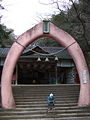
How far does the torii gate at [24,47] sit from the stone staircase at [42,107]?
53 centimetres

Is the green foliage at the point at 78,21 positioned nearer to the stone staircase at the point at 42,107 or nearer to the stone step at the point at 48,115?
the stone staircase at the point at 42,107

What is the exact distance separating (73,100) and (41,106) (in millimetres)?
2290

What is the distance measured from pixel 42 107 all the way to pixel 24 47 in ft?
11.9

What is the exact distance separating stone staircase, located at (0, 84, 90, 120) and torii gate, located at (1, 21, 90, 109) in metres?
0.53

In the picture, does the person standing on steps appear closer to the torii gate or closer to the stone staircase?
the stone staircase

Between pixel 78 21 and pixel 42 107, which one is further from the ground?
pixel 78 21

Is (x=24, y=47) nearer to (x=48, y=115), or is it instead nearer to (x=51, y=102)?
(x=51, y=102)

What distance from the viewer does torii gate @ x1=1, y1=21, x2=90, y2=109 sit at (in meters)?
12.0

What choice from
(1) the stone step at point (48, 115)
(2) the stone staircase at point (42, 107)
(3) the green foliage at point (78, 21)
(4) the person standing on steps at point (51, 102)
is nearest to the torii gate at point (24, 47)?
(2) the stone staircase at point (42, 107)

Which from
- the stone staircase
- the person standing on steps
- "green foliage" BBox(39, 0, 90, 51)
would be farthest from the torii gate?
"green foliage" BBox(39, 0, 90, 51)

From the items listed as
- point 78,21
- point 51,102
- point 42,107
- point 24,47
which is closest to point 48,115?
point 51,102

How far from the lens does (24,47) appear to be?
12688 millimetres

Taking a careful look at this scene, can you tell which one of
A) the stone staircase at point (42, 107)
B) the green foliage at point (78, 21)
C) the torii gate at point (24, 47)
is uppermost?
the green foliage at point (78, 21)

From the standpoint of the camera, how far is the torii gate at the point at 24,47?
1198 cm
